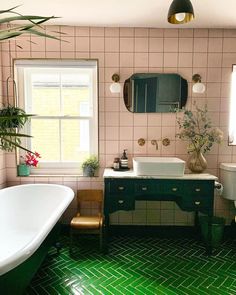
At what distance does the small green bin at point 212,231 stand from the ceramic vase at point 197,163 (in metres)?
0.53

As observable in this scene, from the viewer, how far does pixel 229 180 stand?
2.66 m

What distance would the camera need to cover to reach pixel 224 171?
2.71 metres

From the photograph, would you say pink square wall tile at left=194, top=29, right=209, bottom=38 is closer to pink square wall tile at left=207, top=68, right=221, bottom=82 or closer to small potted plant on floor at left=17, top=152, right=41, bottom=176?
pink square wall tile at left=207, top=68, right=221, bottom=82

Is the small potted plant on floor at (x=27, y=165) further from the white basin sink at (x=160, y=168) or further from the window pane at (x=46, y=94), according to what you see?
the white basin sink at (x=160, y=168)

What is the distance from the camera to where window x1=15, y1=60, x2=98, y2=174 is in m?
2.85

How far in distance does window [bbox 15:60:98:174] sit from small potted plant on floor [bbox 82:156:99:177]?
0.46 feet

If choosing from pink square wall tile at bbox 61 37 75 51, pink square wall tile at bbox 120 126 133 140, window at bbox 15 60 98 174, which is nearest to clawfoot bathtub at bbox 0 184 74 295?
window at bbox 15 60 98 174

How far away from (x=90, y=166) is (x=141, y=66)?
133cm

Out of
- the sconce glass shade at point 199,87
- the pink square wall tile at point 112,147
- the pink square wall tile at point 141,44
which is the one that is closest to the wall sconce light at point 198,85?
the sconce glass shade at point 199,87

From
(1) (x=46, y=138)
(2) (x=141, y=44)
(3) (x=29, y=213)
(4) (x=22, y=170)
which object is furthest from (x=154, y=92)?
(3) (x=29, y=213)

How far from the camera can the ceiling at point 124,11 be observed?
7.03 ft

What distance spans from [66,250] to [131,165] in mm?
1196

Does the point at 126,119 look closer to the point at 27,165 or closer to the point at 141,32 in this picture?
the point at 141,32

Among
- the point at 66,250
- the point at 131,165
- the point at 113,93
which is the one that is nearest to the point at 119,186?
the point at 131,165
